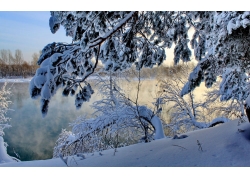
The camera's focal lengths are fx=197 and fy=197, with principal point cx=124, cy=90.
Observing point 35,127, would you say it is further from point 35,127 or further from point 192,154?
point 192,154

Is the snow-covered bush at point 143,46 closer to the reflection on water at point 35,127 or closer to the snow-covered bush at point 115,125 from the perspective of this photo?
the snow-covered bush at point 115,125

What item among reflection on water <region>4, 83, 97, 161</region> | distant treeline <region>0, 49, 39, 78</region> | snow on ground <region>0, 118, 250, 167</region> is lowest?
reflection on water <region>4, 83, 97, 161</region>

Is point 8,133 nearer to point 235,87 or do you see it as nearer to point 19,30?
point 19,30

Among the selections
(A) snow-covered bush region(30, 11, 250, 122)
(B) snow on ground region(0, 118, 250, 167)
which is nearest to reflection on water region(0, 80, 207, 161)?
(A) snow-covered bush region(30, 11, 250, 122)

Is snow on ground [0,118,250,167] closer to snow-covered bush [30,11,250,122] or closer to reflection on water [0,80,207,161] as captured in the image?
snow-covered bush [30,11,250,122]

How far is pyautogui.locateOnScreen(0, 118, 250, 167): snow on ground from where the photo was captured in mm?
1619

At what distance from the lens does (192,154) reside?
1.78 meters

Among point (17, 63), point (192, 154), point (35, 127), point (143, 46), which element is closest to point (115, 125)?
point (143, 46)

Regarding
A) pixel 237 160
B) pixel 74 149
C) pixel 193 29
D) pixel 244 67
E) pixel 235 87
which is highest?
pixel 193 29

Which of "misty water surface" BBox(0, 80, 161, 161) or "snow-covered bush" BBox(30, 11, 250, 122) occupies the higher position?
"snow-covered bush" BBox(30, 11, 250, 122)
